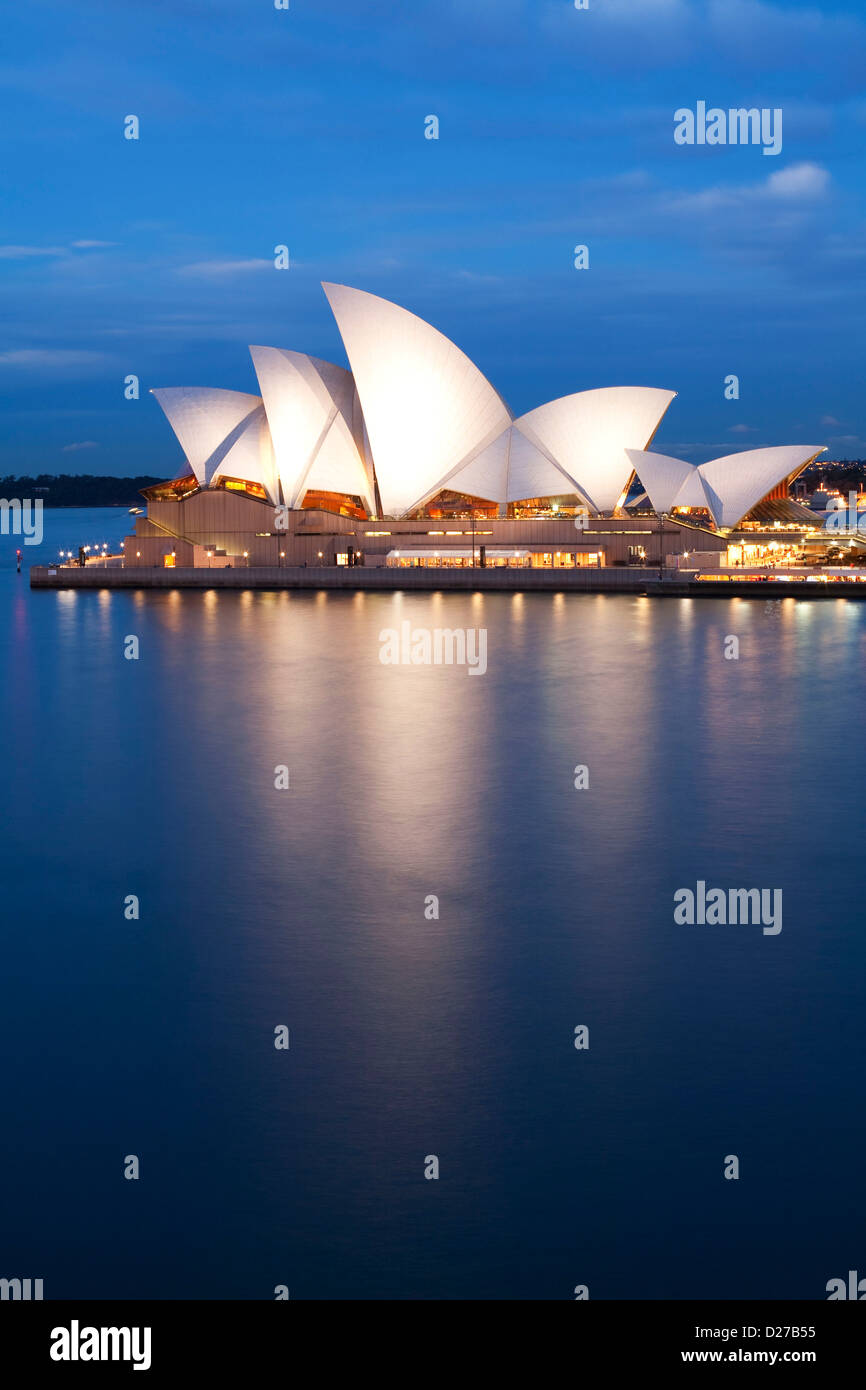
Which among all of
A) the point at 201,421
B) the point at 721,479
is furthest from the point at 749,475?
the point at 201,421

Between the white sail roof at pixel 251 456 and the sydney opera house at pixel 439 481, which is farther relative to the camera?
the white sail roof at pixel 251 456

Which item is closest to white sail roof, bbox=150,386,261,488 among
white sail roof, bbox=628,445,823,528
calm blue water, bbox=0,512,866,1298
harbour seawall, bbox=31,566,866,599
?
harbour seawall, bbox=31,566,866,599

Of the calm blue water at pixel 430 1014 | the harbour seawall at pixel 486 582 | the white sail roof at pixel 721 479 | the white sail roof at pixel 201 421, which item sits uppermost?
the white sail roof at pixel 201 421

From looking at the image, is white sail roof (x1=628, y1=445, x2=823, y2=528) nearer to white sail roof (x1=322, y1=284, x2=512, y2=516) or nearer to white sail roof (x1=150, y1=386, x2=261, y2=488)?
white sail roof (x1=322, y1=284, x2=512, y2=516)

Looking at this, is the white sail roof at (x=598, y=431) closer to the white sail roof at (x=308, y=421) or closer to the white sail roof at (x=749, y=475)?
the white sail roof at (x=749, y=475)

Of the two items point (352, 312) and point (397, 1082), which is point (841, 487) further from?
point (397, 1082)

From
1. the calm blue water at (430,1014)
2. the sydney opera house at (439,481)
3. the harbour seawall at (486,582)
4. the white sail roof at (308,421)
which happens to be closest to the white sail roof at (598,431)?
the sydney opera house at (439,481)

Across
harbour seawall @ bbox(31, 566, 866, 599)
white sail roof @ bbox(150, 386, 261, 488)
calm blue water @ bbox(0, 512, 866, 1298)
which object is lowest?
calm blue water @ bbox(0, 512, 866, 1298)
